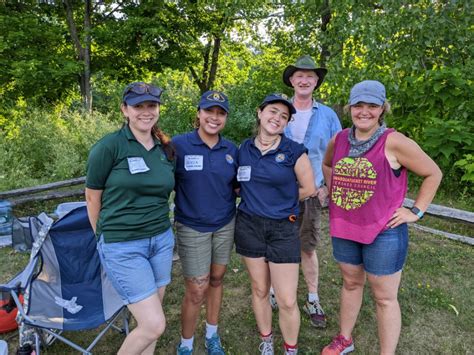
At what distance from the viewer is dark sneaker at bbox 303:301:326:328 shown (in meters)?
3.10

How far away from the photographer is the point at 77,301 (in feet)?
8.84

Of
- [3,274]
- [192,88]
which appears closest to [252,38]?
[192,88]

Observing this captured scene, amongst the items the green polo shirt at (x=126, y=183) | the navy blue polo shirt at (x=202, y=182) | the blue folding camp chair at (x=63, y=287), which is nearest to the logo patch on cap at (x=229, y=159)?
the navy blue polo shirt at (x=202, y=182)

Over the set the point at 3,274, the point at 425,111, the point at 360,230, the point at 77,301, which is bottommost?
the point at 3,274

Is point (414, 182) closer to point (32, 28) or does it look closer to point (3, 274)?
point (3, 274)

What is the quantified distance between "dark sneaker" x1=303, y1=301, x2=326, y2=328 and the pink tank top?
118 cm

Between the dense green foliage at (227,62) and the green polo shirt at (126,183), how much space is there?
12.4ft

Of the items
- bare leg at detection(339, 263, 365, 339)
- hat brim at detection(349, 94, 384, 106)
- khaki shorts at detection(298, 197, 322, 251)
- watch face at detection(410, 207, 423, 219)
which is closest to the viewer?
hat brim at detection(349, 94, 384, 106)

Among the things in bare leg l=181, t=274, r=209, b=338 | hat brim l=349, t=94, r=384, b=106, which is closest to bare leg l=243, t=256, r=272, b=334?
bare leg l=181, t=274, r=209, b=338

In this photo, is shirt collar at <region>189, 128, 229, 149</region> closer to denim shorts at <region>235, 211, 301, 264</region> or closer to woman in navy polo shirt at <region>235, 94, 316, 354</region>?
woman in navy polo shirt at <region>235, 94, 316, 354</region>

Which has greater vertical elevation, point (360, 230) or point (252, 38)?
point (252, 38)

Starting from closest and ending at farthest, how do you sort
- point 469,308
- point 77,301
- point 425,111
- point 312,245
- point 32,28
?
point 77,301
point 312,245
point 469,308
point 425,111
point 32,28

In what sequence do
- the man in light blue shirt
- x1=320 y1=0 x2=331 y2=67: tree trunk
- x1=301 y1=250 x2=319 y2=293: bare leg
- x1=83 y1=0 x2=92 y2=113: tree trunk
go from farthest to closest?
x1=83 y1=0 x2=92 y2=113: tree trunk → x1=320 y1=0 x2=331 y2=67: tree trunk → x1=301 y1=250 x2=319 y2=293: bare leg → the man in light blue shirt

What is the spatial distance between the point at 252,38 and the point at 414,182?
963cm
